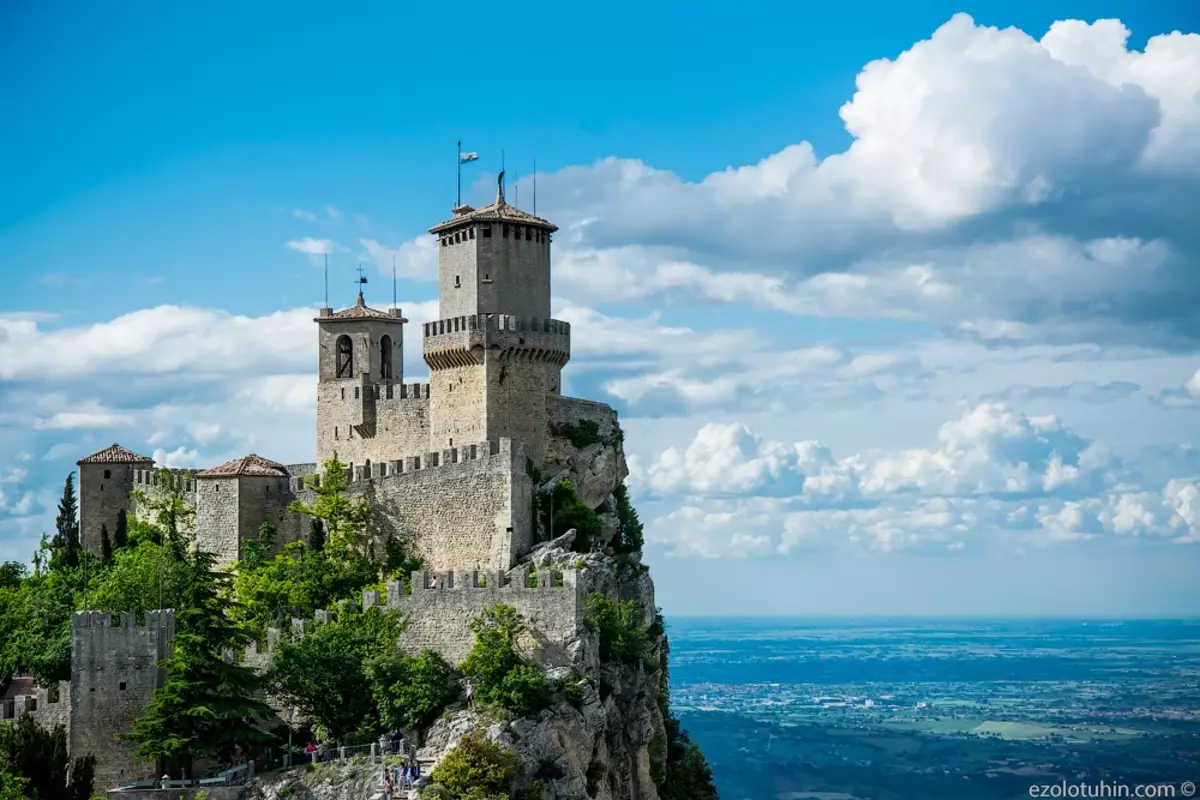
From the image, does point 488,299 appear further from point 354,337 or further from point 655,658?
point 655,658

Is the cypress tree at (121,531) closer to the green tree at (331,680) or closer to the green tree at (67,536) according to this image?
the green tree at (67,536)

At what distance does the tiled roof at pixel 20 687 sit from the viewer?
62.7m

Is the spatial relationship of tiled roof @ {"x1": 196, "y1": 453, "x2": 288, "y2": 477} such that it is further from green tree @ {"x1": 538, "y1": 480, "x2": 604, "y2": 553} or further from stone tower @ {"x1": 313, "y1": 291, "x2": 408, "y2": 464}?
green tree @ {"x1": 538, "y1": 480, "x2": 604, "y2": 553}

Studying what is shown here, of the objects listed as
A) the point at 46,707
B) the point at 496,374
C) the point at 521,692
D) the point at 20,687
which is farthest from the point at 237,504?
the point at 521,692

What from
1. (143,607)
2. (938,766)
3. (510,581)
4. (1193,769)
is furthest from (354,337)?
(938,766)

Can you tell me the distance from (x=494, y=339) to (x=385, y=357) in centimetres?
1004

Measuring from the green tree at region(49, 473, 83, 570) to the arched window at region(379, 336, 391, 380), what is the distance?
15.7 metres

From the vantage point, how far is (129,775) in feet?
177

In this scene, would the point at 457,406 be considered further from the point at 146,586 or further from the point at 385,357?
the point at 146,586

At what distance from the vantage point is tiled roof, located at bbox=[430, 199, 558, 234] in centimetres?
6588

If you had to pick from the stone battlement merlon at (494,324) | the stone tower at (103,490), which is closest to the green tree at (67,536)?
the stone tower at (103,490)

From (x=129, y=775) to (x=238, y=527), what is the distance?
16.1 meters

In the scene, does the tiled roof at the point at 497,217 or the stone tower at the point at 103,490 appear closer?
the tiled roof at the point at 497,217

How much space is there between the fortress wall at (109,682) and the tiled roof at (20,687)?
320 inches
